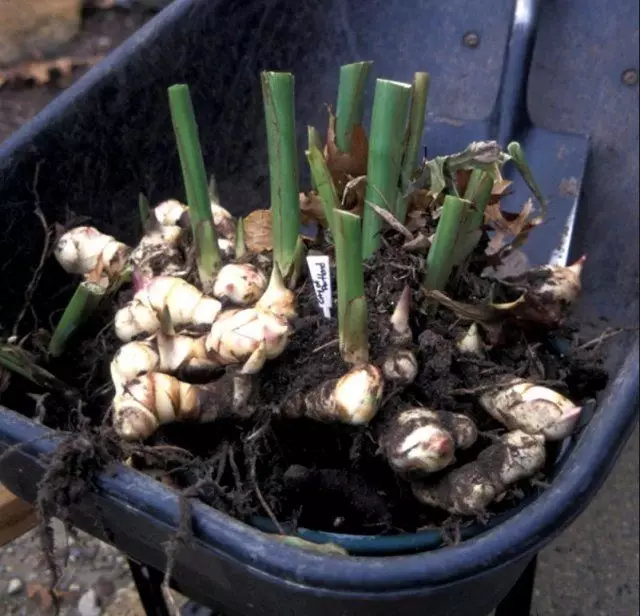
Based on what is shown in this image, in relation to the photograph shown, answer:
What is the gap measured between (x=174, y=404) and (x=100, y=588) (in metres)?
0.75

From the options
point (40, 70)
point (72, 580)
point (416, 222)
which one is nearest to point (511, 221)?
point (416, 222)

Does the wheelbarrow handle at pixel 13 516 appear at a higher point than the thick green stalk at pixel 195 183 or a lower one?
lower

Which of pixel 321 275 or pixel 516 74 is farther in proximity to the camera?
pixel 516 74

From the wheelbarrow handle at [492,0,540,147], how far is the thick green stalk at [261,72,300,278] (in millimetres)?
461

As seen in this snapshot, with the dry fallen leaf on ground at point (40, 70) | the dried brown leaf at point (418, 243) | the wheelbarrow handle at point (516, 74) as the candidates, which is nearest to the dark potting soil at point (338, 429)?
the dried brown leaf at point (418, 243)

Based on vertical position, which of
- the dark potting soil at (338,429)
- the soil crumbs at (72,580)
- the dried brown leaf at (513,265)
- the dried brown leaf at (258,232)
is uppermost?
the dried brown leaf at (258,232)

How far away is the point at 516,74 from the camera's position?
3.44 feet

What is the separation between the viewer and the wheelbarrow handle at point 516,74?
1.02 metres

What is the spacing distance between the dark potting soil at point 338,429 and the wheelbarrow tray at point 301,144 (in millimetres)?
57

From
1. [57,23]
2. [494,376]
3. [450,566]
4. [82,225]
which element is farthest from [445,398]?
[57,23]

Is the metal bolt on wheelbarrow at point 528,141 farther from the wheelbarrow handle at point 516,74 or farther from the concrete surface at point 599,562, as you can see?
the concrete surface at point 599,562

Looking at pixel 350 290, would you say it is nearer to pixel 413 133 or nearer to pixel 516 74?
pixel 413 133

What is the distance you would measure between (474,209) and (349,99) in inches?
5.7

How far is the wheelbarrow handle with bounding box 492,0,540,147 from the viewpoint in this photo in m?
1.02
